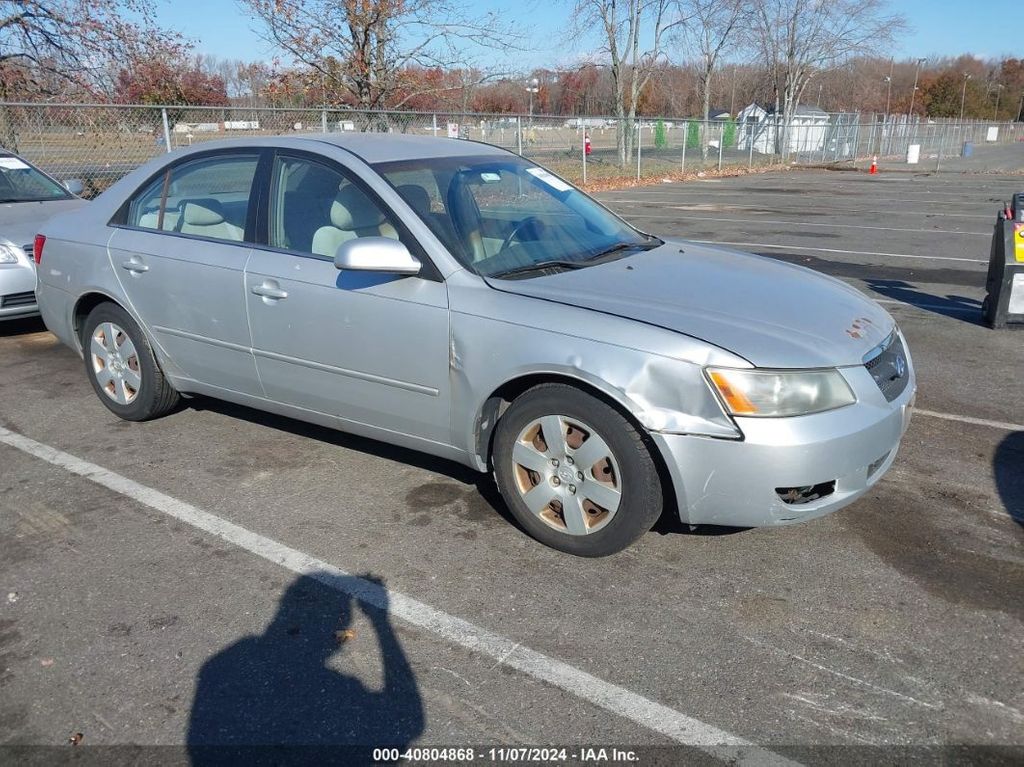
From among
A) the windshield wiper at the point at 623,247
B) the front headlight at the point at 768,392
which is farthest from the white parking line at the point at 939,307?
the front headlight at the point at 768,392

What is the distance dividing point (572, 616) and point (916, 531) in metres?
1.70

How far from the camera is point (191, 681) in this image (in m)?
2.80

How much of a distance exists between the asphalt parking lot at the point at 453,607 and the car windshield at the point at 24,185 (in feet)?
12.8

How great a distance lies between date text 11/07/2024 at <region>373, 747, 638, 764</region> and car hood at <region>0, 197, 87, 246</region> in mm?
5880

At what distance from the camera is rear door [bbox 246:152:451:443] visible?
376 cm

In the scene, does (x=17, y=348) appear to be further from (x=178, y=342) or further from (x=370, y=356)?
(x=370, y=356)

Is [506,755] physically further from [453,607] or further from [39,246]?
[39,246]

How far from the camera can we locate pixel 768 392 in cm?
310

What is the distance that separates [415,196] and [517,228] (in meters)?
0.53

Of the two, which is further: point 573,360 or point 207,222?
point 207,222

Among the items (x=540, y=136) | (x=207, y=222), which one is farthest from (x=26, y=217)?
(x=540, y=136)

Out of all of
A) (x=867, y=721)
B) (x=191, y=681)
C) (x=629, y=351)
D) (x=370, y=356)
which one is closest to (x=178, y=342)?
(x=370, y=356)

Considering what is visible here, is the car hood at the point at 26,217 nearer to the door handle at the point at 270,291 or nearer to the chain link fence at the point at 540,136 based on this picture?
the chain link fence at the point at 540,136

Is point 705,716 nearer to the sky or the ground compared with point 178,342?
nearer to the ground
